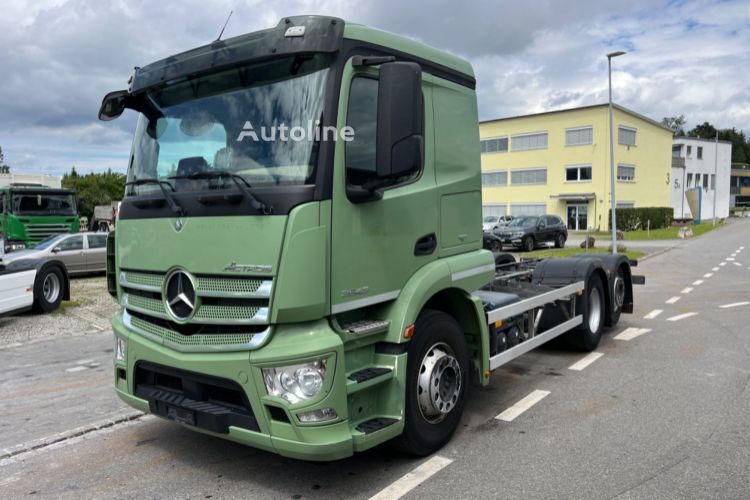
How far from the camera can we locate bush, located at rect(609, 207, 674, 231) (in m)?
44.7

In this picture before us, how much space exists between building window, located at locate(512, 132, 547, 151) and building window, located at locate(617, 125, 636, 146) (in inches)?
229

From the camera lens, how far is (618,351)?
7.25 metres

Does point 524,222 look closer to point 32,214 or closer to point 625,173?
point 32,214

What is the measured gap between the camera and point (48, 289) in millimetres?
10602

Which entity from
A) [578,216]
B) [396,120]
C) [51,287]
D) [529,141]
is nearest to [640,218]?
[578,216]

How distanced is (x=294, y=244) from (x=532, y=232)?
2436 cm

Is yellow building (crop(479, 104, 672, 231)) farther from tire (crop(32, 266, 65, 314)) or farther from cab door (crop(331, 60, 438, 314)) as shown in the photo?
cab door (crop(331, 60, 438, 314))

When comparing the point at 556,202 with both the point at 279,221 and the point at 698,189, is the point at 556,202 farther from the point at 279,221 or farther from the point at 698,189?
the point at 279,221

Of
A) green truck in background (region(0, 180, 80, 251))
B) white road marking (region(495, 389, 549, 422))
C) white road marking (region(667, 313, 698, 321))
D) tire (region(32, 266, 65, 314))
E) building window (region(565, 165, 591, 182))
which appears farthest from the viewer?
building window (region(565, 165, 591, 182))

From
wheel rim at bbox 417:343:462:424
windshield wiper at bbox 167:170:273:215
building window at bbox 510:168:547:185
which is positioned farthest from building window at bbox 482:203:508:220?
windshield wiper at bbox 167:170:273:215

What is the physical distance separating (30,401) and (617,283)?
7.32 metres

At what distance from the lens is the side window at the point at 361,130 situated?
347 centimetres

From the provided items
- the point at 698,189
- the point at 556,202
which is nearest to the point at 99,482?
the point at 556,202

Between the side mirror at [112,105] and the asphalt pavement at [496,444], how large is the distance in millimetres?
2563
